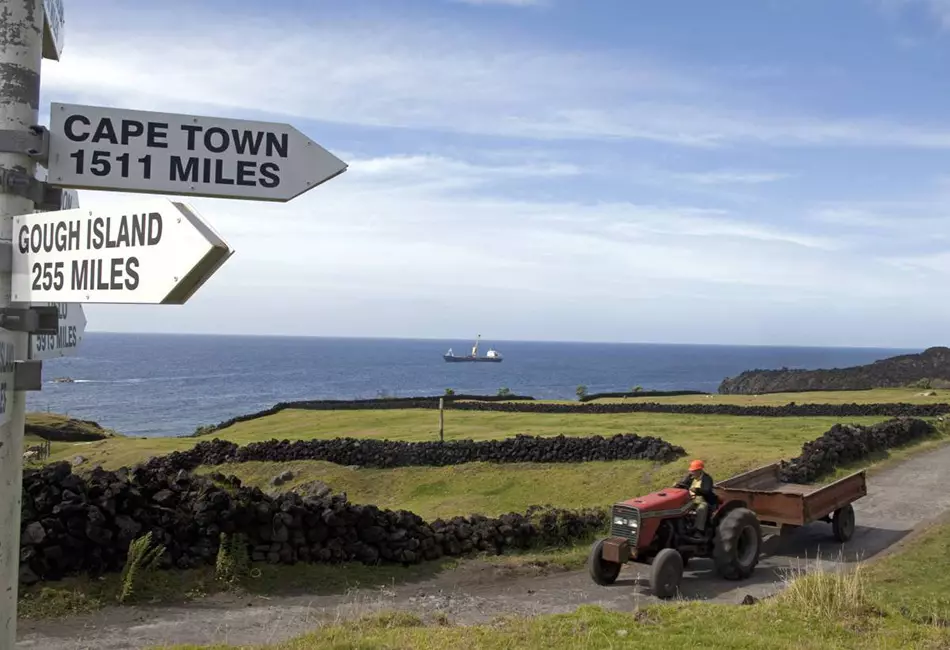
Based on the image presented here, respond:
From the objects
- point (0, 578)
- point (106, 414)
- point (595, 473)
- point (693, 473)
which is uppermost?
point (0, 578)

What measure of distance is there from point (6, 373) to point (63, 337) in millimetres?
536

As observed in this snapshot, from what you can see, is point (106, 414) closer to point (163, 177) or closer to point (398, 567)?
point (398, 567)

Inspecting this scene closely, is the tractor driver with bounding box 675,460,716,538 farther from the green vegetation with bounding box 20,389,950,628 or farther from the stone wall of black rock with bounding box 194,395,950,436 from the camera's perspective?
the stone wall of black rock with bounding box 194,395,950,436

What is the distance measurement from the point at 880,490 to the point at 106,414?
93.0 m

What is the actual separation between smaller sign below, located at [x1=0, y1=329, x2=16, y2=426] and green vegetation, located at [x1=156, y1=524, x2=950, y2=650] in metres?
4.45

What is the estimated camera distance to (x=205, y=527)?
36.9ft

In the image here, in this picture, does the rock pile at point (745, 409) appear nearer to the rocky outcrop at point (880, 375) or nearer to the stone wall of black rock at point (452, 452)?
the stone wall of black rock at point (452, 452)

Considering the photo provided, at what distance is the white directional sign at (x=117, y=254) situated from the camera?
3.25 m

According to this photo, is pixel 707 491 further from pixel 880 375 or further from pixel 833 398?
pixel 880 375

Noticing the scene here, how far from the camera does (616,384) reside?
6565 inches

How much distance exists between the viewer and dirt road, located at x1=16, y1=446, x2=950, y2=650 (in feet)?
29.1

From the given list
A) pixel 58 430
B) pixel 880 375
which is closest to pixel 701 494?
pixel 58 430

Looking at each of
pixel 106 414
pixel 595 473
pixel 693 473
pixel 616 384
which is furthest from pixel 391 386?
pixel 693 473

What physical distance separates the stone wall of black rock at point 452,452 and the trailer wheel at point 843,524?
750cm
